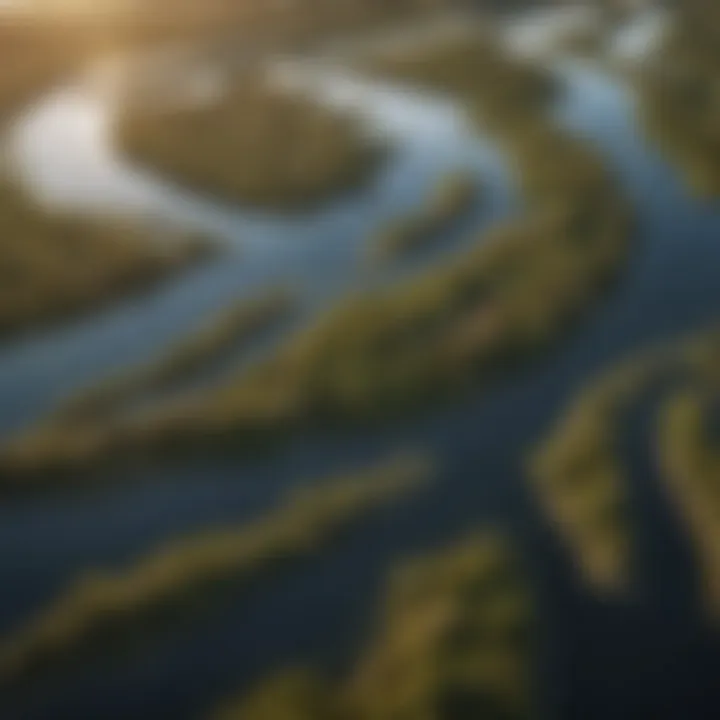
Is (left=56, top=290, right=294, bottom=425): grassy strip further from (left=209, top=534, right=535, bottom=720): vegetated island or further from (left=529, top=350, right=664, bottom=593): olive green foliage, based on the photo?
(left=209, top=534, right=535, bottom=720): vegetated island

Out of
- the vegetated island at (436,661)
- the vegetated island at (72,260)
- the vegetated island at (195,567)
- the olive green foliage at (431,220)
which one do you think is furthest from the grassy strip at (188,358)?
the vegetated island at (436,661)

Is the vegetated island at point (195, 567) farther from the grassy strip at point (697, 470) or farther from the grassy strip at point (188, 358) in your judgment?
the grassy strip at point (188, 358)

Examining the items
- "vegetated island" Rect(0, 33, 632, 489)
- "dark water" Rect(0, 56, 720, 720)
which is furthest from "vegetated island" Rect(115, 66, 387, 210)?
"dark water" Rect(0, 56, 720, 720)

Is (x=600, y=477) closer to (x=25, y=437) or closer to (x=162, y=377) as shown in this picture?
(x=162, y=377)

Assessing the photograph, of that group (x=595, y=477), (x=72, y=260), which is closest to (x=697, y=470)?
(x=595, y=477)

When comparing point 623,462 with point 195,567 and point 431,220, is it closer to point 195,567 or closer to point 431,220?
point 195,567

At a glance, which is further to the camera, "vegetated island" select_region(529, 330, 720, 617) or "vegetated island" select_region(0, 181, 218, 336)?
"vegetated island" select_region(0, 181, 218, 336)

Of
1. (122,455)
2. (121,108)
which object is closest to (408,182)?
(121,108)

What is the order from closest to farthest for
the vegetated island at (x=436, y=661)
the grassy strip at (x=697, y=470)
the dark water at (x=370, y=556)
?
the vegetated island at (x=436, y=661), the dark water at (x=370, y=556), the grassy strip at (x=697, y=470)
